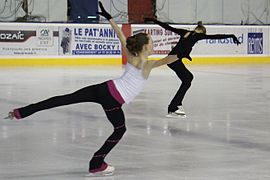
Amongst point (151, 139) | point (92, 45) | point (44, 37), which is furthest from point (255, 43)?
point (151, 139)

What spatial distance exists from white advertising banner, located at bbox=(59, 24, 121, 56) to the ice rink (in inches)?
356

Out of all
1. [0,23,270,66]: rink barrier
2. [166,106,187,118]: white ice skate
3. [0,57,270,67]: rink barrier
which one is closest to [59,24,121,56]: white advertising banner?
[0,23,270,66]: rink barrier

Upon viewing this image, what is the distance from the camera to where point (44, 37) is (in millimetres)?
21359

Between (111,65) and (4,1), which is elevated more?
(4,1)

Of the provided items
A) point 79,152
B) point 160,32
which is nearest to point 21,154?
point 79,152

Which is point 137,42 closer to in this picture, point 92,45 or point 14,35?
point 14,35

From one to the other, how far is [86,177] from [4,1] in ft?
62.2

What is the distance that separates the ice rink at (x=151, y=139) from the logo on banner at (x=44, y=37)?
28.4 feet

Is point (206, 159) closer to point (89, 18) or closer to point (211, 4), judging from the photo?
point (89, 18)

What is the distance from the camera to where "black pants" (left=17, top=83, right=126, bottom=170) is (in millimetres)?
4758

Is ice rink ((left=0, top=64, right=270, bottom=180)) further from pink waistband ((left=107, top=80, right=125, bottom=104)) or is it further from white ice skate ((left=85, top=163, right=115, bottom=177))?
pink waistband ((left=107, top=80, right=125, bottom=104))

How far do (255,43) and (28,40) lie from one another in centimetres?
876

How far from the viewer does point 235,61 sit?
24.3 metres

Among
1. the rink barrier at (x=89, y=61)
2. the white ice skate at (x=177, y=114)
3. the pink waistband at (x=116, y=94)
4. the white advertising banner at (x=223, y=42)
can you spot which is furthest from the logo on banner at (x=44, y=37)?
the pink waistband at (x=116, y=94)
